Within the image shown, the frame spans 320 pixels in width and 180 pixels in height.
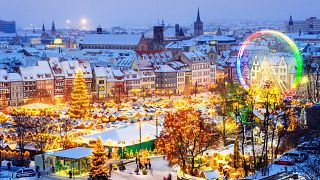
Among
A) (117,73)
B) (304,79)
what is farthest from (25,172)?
(117,73)

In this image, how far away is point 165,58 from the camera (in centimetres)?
7606

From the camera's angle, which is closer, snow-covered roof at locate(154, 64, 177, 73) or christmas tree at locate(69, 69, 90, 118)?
christmas tree at locate(69, 69, 90, 118)

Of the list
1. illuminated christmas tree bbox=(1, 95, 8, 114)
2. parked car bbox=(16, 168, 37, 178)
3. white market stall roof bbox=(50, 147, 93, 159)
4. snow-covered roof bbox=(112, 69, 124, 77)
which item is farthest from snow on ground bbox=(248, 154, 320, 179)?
snow-covered roof bbox=(112, 69, 124, 77)

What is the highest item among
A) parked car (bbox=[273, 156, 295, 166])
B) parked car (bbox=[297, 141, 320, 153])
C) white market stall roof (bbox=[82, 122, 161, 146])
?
parked car (bbox=[297, 141, 320, 153])

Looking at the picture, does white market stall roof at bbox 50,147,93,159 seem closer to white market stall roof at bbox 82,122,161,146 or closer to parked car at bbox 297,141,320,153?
white market stall roof at bbox 82,122,161,146

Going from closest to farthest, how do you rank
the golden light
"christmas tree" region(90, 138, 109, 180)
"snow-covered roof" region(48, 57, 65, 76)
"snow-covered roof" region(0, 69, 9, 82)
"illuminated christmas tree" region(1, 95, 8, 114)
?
1. "christmas tree" region(90, 138, 109, 180)
2. the golden light
3. "illuminated christmas tree" region(1, 95, 8, 114)
4. "snow-covered roof" region(0, 69, 9, 82)
5. "snow-covered roof" region(48, 57, 65, 76)

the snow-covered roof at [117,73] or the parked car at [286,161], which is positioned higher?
the snow-covered roof at [117,73]

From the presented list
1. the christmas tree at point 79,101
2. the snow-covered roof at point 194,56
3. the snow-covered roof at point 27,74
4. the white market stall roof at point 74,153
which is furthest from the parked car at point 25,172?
the snow-covered roof at point 194,56

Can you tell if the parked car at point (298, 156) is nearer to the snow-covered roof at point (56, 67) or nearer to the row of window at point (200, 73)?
the snow-covered roof at point (56, 67)

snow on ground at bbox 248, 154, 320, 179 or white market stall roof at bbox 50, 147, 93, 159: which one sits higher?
snow on ground at bbox 248, 154, 320, 179

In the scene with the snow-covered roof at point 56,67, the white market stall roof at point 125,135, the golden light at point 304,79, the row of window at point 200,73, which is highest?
the snow-covered roof at point 56,67

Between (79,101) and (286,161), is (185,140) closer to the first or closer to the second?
(286,161)

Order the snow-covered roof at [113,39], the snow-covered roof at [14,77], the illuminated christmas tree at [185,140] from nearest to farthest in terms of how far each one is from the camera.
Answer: the illuminated christmas tree at [185,140] → the snow-covered roof at [14,77] → the snow-covered roof at [113,39]

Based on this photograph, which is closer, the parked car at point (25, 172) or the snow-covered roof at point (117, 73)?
the parked car at point (25, 172)
